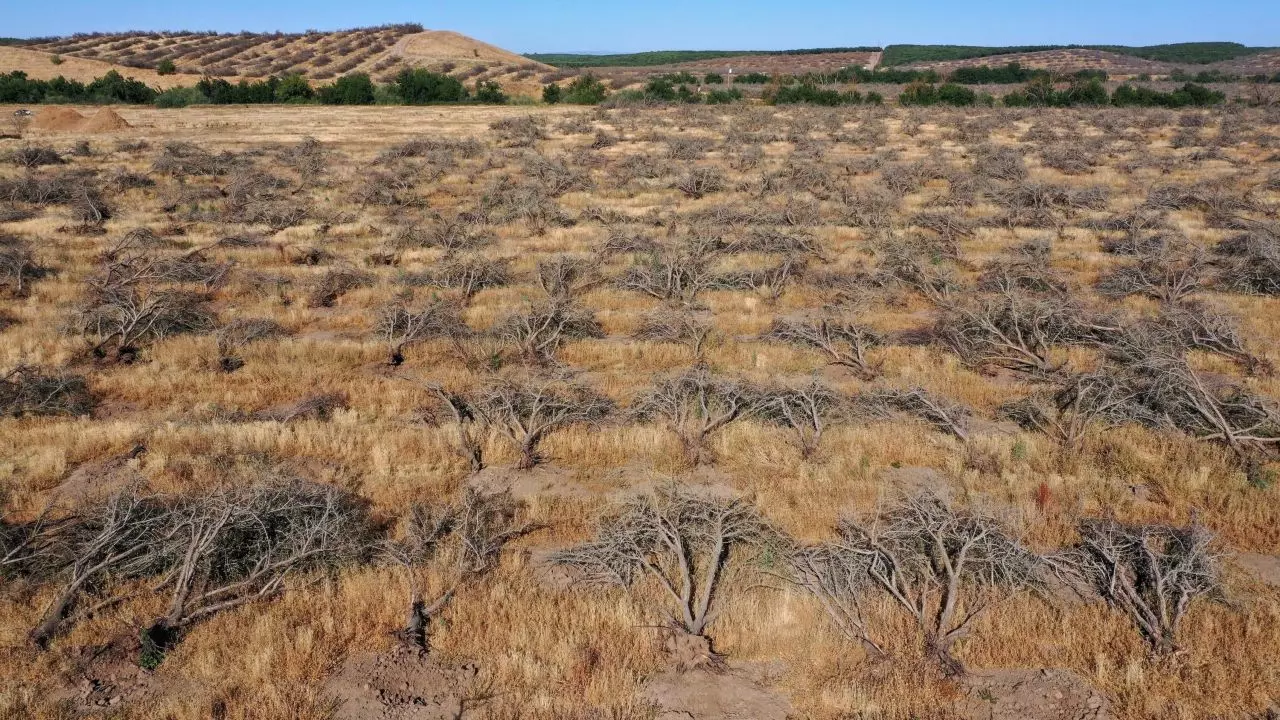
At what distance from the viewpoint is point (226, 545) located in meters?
6.25

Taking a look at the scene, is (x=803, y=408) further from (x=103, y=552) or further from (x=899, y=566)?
(x=103, y=552)

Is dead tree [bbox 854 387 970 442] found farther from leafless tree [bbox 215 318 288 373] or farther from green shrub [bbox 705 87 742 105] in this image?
green shrub [bbox 705 87 742 105]

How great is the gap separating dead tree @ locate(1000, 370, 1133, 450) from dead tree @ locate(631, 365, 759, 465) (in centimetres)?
319

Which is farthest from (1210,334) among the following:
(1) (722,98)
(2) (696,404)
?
(1) (722,98)

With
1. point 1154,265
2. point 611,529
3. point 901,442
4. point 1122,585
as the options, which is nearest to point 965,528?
point 1122,585

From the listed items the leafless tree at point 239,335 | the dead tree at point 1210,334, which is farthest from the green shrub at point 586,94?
the dead tree at point 1210,334

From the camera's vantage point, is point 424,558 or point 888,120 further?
point 888,120

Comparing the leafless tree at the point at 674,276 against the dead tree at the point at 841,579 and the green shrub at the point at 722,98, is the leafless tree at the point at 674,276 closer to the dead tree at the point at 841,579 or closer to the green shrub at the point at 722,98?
the dead tree at the point at 841,579

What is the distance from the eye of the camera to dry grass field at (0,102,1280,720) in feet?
17.2

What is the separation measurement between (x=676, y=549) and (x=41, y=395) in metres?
8.21

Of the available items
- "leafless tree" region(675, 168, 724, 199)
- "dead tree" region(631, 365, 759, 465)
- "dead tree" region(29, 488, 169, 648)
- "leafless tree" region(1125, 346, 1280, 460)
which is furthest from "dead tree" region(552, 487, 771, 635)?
"leafless tree" region(675, 168, 724, 199)

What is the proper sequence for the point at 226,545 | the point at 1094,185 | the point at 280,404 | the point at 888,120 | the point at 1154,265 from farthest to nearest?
the point at 888,120 < the point at 1094,185 < the point at 1154,265 < the point at 280,404 < the point at 226,545

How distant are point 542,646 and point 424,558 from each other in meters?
1.50

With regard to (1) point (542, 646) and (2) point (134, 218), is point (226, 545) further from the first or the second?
(2) point (134, 218)
